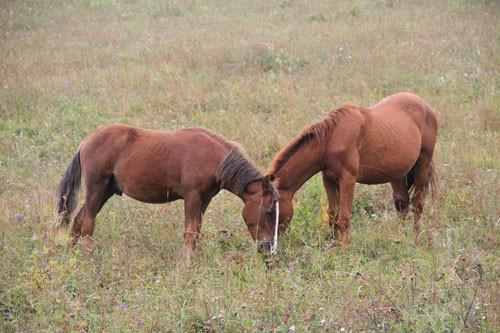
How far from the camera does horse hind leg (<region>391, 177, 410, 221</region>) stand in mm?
8086

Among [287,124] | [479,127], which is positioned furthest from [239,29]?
[479,127]

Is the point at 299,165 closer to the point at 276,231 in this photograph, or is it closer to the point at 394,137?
the point at 276,231

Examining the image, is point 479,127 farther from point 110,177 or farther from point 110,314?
point 110,314

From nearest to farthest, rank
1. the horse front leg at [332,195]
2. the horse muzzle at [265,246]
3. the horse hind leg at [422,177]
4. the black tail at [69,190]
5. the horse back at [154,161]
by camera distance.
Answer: the horse muzzle at [265,246] < the horse back at [154,161] < the black tail at [69,190] < the horse front leg at [332,195] < the horse hind leg at [422,177]

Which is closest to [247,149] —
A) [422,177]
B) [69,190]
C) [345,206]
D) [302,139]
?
[422,177]

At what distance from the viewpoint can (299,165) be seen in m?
6.89

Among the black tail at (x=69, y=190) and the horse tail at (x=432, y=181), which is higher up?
the black tail at (x=69, y=190)

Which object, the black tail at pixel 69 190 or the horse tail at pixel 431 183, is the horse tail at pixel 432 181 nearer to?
the horse tail at pixel 431 183

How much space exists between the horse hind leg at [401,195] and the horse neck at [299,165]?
1626 millimetres

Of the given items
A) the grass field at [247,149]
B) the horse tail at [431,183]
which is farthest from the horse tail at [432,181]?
the grass field at [247,149]

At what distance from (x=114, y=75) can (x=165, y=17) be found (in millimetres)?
6670

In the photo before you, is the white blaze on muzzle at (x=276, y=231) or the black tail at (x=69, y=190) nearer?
the white blaze on muzzle at (x=276, y=231)

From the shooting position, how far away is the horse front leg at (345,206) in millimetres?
6938

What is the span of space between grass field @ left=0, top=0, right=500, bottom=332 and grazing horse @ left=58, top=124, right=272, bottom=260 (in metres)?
0.30
